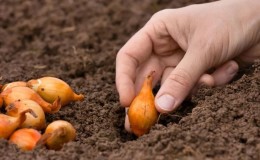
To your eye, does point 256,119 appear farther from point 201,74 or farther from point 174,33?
point 174,33

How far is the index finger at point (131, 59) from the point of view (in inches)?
104

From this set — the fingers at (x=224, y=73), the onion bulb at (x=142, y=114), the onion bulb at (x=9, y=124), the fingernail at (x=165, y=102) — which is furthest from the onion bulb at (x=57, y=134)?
the fingers at (x=224, y=73)

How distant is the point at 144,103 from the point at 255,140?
527 mm

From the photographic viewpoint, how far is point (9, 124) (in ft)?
7.23

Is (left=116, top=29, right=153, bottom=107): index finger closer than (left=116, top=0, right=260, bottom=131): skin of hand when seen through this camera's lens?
No

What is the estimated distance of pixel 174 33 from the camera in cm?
281

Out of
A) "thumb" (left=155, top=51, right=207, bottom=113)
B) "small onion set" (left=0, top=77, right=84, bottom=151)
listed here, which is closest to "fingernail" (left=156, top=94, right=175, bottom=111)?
"thumb" (left=155, top=51, right=207, bottom=113)

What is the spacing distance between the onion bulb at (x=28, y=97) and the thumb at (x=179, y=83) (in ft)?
1.48

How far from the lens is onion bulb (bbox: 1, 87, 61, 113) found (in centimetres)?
237

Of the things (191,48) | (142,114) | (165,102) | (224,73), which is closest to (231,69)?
(224,73)

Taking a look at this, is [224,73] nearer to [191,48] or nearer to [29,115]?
[191,48]

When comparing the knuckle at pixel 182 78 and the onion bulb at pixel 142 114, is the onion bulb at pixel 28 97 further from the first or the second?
the knuckle at pixel 182 78

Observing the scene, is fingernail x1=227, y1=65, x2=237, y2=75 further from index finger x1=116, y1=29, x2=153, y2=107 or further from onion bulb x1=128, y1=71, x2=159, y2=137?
onion bulb x1=128, y1=71, x2=159, y2=137

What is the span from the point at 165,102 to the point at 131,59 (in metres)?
0.50
